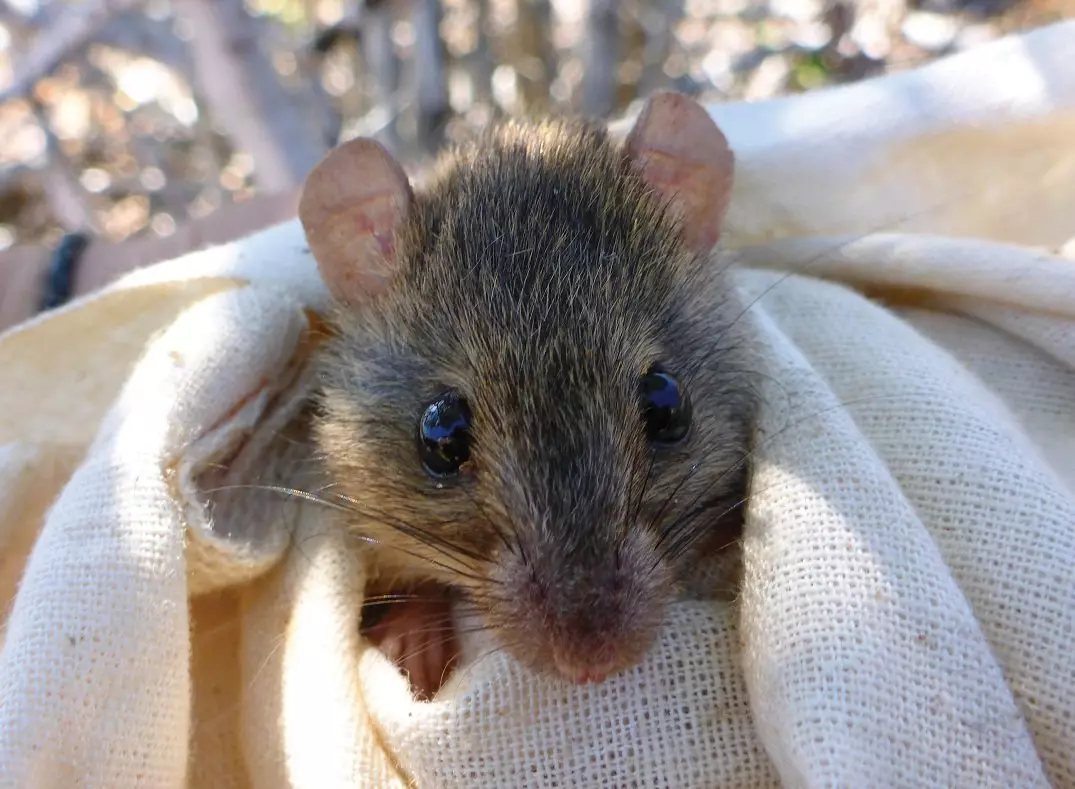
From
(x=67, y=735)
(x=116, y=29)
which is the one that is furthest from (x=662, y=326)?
(x=116, y=29)

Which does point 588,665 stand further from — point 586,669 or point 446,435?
point 446,435

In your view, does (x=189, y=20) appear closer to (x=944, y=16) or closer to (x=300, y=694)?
(x=300, y=694)

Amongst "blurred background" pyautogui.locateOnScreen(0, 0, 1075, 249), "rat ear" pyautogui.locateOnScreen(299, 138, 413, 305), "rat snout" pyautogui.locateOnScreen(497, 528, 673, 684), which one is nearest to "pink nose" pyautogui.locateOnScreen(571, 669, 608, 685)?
"rat snout" pyautogui.locateOnScreen(497, 528, 673, 684)

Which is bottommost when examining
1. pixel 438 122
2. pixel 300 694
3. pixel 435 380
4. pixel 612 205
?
pixel 438 122

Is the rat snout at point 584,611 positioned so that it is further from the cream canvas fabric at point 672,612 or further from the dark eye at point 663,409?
the dark eye at point 663,409

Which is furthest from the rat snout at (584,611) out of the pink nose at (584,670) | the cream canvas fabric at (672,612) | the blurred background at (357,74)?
the blurred background at (357,74)

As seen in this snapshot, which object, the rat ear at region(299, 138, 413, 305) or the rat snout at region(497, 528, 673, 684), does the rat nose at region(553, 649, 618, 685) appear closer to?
the rat snout at region(497, 528, 673, 684)

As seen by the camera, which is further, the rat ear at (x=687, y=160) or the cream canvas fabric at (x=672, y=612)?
the rat ear at (x=687, y=160)
